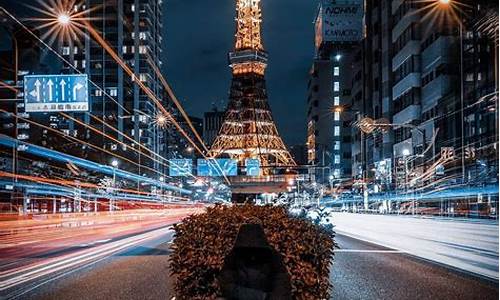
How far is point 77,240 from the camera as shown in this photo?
28062mm

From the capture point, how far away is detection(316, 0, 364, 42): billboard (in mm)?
131375

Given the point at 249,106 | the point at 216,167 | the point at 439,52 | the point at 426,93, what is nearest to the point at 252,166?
the point at 216,167

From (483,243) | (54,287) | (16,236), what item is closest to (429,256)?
(483,243)

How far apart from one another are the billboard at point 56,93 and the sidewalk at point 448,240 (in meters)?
12.2

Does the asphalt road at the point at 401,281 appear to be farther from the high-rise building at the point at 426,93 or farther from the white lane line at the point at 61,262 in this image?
the high-rise building at the point at 426,93

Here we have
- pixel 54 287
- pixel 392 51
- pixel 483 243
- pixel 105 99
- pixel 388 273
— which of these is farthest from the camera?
pixel 105 99

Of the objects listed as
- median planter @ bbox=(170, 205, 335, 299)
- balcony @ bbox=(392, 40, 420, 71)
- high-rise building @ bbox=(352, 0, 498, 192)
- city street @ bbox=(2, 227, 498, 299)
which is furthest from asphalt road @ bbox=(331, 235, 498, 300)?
balcony @ bbox=(392, 40, 420, 71)

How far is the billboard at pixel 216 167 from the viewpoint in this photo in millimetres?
60188

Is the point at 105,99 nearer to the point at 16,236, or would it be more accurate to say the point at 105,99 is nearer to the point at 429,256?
the point at 16,236

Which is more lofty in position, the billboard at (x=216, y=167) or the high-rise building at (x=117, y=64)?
the high-rise building at (x=117, y=64)

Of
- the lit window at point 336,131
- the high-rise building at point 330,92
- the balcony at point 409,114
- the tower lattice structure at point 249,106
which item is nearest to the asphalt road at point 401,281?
the balcony at point 409,114

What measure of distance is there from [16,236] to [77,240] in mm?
2708

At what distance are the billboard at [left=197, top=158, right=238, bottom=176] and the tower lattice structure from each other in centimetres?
5355

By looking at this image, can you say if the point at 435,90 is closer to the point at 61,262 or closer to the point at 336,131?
the point at 61,262
